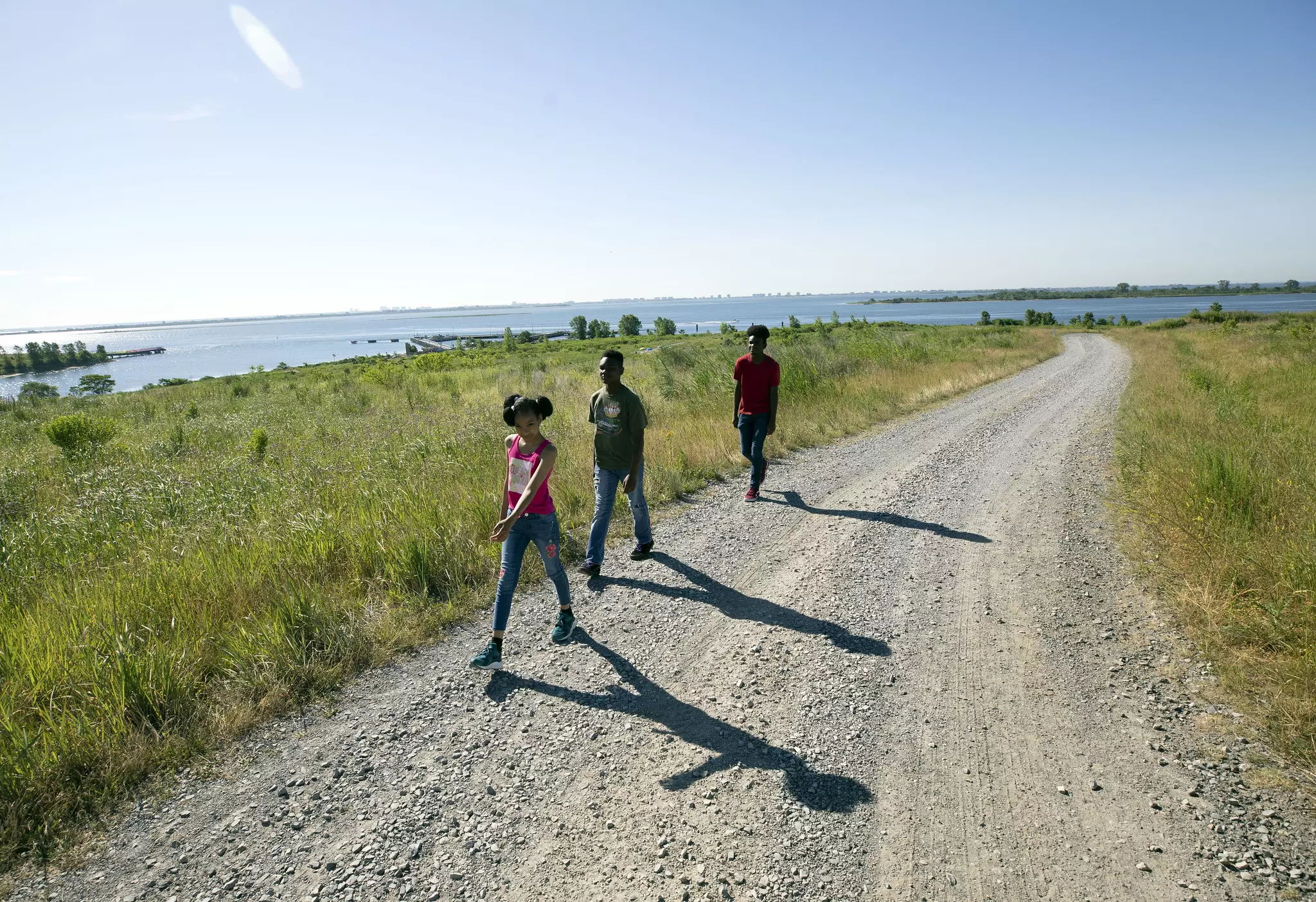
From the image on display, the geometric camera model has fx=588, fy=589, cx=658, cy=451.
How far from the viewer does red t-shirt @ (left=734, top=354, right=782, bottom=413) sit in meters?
7.58

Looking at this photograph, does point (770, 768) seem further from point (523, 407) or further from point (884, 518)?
point (884, 518)

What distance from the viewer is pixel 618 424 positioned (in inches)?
217

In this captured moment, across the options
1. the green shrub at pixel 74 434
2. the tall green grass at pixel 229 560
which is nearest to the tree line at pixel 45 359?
the tall green grass at pixel 229 560

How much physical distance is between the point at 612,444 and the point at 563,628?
5.86ft

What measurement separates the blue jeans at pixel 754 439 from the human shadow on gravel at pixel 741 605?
7.15 feet

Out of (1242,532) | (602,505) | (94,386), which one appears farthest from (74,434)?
(94,386)

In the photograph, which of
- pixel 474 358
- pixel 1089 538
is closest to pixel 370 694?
pixel 1089 538

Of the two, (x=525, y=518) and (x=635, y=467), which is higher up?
(x=635, y=467)

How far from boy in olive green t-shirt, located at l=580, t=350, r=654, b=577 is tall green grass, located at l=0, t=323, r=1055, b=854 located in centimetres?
80

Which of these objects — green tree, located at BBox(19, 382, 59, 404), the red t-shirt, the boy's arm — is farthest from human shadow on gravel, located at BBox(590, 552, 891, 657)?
green tree, located at BBox(19, 382, 59, 404)

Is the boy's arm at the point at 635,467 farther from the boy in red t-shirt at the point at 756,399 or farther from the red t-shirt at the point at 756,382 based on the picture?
the red t-shirt at the point at 756,382

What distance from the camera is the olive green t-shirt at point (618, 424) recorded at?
215 inches

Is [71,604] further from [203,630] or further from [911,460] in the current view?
[911,460]

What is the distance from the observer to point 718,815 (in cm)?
277
